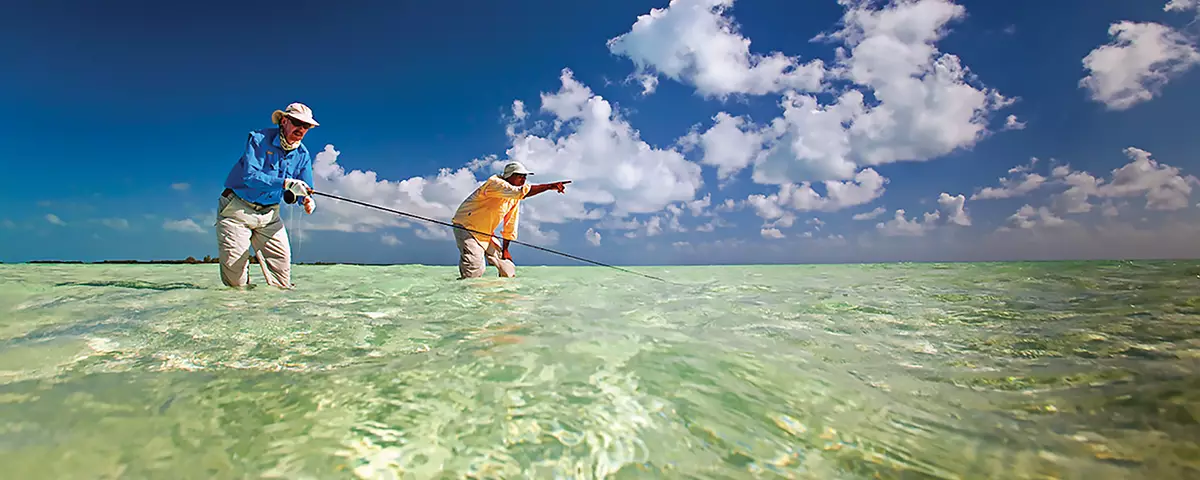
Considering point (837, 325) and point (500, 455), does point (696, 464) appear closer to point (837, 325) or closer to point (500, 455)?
point (500, 455)

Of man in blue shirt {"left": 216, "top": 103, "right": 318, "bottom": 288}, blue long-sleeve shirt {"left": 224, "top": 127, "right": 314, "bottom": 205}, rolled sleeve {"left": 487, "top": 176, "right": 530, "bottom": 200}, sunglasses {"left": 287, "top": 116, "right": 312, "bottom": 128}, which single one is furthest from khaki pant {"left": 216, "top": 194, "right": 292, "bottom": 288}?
rolled sleeve {"left": 487, "top": 176, "right": 530, "bottom": 200}

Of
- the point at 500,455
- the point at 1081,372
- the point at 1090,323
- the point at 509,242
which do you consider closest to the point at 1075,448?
the point at 1081,372

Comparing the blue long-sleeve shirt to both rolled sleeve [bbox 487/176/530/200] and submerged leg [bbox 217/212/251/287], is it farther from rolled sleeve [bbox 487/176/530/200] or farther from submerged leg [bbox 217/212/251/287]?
rolled sleeve [bbox 487/176/530/200]

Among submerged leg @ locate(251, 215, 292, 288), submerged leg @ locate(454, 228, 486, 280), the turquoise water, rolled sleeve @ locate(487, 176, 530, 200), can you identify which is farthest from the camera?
submerged leg @ locate(454, 228, 486, 280)

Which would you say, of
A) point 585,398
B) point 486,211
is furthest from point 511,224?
point 585,398

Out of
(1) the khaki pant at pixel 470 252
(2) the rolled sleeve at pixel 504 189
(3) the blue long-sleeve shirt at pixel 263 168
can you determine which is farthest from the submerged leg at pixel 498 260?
(3) the blue long-sleeve shirt at pixel 263 168

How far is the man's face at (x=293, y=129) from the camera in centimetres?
729

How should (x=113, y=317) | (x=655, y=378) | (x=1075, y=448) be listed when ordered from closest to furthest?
(x=1075, y=448), (x=655, y=378), (x=113, y=317)

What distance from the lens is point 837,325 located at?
16.7 feet

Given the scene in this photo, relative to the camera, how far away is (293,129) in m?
7.37

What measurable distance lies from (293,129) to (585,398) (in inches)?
265

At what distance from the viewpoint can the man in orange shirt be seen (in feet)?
31.7

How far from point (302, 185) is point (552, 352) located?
590 cm

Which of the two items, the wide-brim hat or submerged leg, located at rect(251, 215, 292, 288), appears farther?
the wide-brim hat
